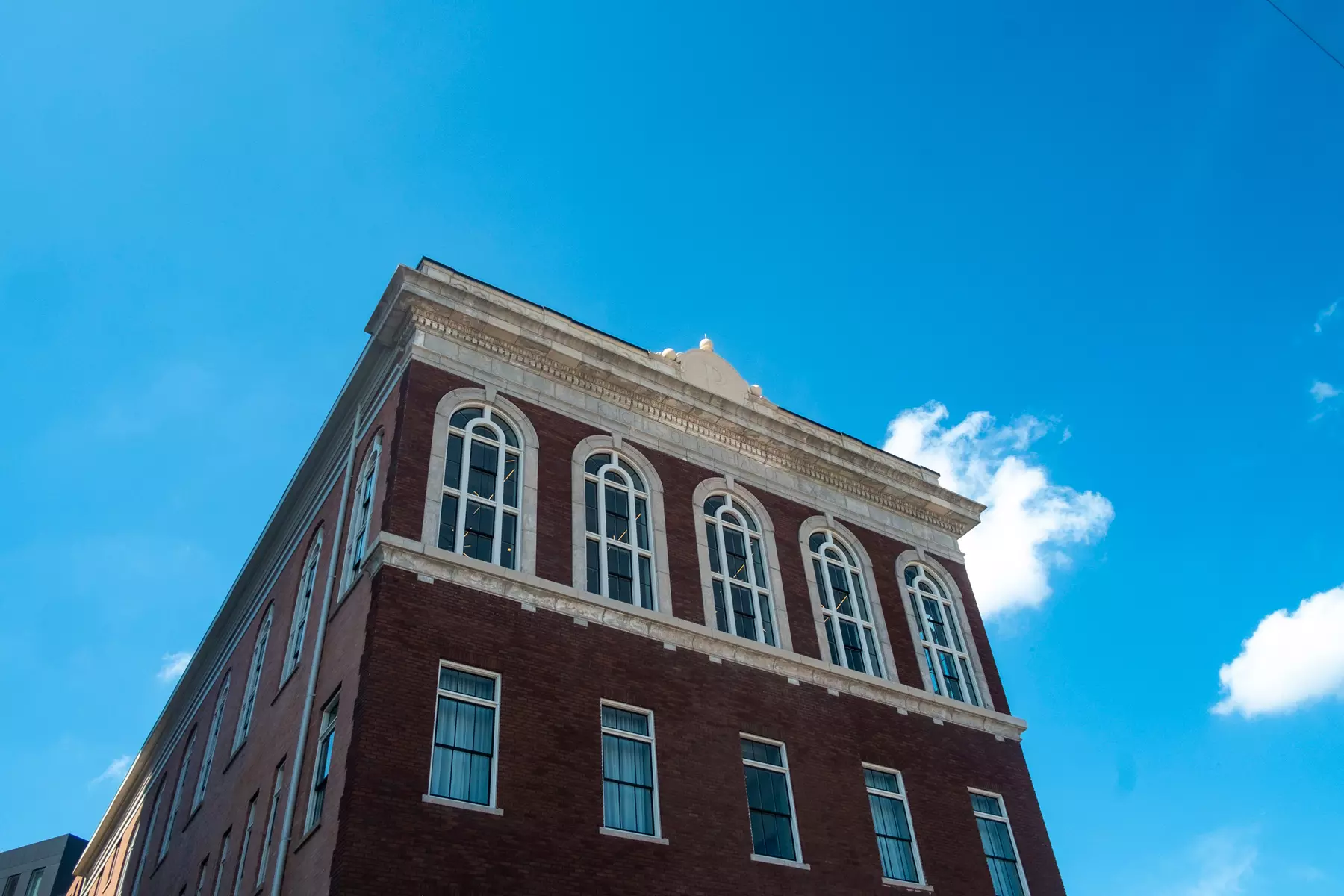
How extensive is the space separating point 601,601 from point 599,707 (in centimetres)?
221

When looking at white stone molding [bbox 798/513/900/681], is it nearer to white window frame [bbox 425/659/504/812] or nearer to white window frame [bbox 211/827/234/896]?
white window frame [bbox 425/659/504/812]

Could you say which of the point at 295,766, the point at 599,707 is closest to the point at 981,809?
the point at 599,707

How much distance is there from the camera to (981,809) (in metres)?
25.3

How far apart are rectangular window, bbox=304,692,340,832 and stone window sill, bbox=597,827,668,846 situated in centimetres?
469

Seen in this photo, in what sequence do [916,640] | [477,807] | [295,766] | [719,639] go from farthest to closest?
[916,640], [719,639], [295,766], [477,807]

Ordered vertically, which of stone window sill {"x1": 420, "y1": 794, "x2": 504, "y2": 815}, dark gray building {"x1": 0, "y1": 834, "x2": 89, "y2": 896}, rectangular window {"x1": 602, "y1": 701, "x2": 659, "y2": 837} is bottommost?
stone window sill {"x1": 420, "y1": 794, "x2": 504, "y2": 815}

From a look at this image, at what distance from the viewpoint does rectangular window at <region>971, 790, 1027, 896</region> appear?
2441 centimetres

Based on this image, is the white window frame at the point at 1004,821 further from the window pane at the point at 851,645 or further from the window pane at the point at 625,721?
the window pane at the point at 625,721

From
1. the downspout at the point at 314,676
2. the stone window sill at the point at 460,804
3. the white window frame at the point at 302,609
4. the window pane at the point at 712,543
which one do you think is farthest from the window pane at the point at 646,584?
the white window frame at the point at 302,609

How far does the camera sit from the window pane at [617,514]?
2408cm

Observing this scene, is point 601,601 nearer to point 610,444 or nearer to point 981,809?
point 610,444

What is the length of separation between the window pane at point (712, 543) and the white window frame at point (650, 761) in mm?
4754

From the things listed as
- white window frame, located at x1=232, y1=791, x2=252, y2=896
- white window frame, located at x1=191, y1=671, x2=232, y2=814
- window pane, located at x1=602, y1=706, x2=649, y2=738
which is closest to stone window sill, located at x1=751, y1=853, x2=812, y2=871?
window pane, located at x1=602, y1=706, x2=649, y2=738

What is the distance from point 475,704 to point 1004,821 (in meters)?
13.0
